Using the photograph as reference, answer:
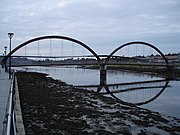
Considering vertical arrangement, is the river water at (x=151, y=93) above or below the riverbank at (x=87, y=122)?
below

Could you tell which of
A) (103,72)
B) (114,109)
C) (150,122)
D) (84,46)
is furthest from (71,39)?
(150,122)

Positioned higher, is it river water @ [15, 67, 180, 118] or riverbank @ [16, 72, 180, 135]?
riverbank @ [16, 72, 180, 135]

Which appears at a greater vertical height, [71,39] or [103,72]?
[71,39]

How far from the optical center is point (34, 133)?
9.59 m

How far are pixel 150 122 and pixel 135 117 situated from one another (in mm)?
1358

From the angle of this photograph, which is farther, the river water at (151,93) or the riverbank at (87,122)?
the river water at (151,93)

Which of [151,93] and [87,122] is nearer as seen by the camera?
[87,122]

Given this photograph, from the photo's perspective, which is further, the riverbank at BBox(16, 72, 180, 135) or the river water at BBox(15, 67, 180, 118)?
the river water at BBox(15, 67, 180, 118)

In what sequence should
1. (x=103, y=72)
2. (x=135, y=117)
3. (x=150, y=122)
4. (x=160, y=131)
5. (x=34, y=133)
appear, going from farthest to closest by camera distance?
(x=103, y=72) → (x=135, y=117) → (x=150, y=122) → (x=160, y=131) → (x=34, y=133)

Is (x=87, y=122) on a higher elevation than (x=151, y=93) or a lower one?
higher

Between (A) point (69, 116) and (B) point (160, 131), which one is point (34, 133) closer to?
(A) point (69, 116)

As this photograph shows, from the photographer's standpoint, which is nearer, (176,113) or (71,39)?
(176,113)

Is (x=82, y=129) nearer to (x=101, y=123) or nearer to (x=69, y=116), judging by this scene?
(x=101, y=123)

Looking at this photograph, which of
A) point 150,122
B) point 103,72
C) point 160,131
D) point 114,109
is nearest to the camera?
point 160,131
